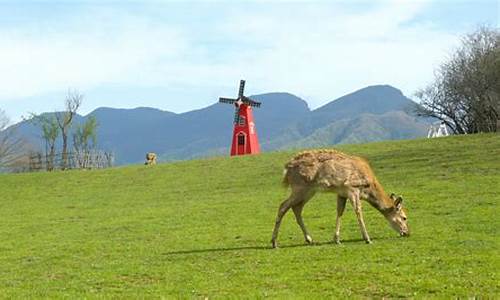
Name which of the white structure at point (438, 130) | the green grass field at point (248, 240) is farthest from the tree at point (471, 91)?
the green grass field at point (248, 240)

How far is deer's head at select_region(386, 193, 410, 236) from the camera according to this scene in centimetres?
1667

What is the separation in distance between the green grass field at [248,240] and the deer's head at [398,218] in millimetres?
335

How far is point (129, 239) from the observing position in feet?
66.7

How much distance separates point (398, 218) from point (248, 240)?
4.09m

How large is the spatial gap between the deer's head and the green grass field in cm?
34

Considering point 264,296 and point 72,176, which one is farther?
point 72,176

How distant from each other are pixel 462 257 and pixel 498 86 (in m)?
57.3

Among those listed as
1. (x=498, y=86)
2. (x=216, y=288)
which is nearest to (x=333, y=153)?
(x=216, y=288)

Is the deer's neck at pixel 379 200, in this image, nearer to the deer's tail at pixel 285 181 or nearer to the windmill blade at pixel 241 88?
the deer's tail at pixel 285 181

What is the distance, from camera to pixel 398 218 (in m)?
16.8

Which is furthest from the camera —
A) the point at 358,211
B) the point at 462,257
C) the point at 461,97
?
the point at 461,97

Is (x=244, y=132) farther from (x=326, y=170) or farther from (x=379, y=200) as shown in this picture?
(x=326, y=170)

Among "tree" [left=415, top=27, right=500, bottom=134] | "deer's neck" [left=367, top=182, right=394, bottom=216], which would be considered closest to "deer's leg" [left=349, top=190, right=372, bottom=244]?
"deer's neck" [left=367, top=182, right=394, bottom=216]

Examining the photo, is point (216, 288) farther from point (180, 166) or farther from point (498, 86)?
point (498, 86)
